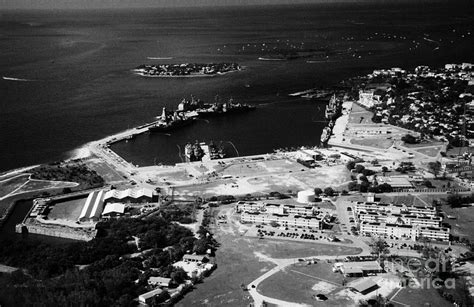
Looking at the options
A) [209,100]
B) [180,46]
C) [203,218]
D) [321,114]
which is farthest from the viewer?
[180,46]

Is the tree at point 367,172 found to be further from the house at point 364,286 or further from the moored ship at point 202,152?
the house at point 364,286

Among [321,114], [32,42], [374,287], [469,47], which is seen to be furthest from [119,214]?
[32,42]

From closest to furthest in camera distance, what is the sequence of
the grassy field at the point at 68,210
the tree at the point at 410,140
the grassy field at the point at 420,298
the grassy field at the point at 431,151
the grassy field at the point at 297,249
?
the grassy field at the point at 420,298 < the grassy field at the point at 297,249 < the grassy field at the point at 68,210 < the grassy field at the point at 431,151 < the tree at the point at 410,140

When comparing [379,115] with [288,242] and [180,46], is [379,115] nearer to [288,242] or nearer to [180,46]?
[288,242]

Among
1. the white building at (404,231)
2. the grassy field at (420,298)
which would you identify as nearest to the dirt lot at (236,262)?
the white building at (404,231)

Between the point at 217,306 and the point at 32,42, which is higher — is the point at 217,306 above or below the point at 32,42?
below

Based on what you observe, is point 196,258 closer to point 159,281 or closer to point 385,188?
point 159,281

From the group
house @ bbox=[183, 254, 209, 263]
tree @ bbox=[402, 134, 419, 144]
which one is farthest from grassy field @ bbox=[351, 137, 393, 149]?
house @ bbox=[183, 254, 209, 263]

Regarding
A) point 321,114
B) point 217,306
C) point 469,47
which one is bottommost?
point 217,306
